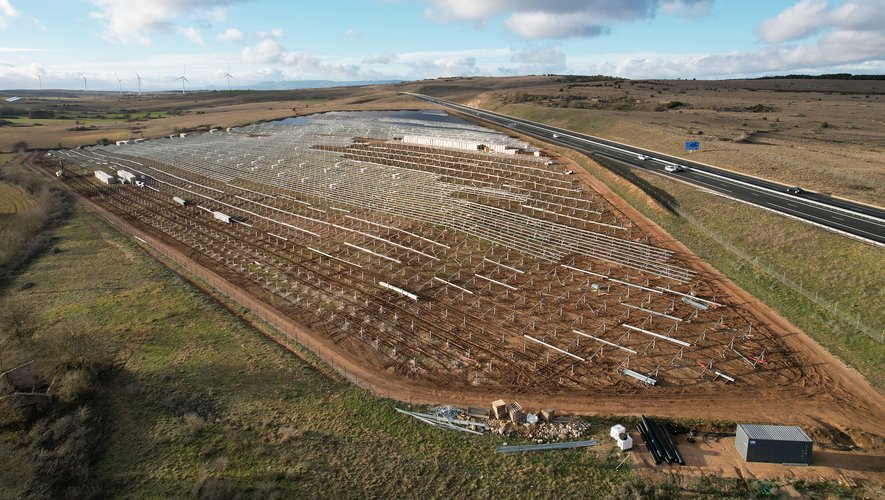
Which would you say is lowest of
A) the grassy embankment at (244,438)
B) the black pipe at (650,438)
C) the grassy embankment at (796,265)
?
the grassy embankment at (244,438)

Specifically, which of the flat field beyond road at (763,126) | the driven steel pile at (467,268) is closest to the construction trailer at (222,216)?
the driven steel pile at (467,268)

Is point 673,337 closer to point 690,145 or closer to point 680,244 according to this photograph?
point 680,244

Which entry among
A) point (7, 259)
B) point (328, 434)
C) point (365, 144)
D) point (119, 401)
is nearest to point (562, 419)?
point (328, 434)

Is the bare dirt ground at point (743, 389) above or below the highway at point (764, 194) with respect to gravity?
below

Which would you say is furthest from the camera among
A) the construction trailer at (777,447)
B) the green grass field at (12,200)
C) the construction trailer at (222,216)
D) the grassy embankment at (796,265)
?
the green grass field at (12,200)

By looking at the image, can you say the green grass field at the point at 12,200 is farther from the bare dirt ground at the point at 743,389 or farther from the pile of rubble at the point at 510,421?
the pile of rubble at the point at 510,421

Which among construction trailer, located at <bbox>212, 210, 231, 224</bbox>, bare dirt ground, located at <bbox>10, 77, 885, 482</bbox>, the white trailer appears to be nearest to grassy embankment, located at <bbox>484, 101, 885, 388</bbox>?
bare dirt ground, located at <bbox>10, 77, 885, 482</bbox>
